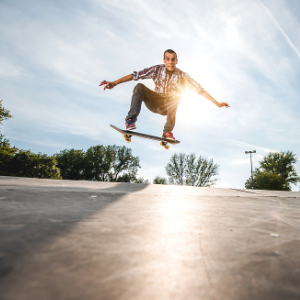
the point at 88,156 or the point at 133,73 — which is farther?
the point at 88,156

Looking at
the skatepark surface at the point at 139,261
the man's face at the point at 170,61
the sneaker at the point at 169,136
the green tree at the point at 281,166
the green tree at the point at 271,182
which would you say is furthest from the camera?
the green tree at the point at 281,166

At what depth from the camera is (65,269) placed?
37cm

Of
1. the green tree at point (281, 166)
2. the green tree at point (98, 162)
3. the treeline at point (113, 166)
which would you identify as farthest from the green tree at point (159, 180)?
the green tree at point (281, 166)

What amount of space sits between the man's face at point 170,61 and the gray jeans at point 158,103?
23.0 inches

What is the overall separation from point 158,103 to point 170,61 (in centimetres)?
82

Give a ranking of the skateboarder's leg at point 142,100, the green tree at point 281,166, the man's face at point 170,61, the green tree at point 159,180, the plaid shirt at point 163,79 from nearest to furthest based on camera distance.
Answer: the skateboarder's leg at point 142,100
the man's face at point 170,61
the plaid shirt at point 163,79
the green tree at point 281,166
the green tree at point 159,180

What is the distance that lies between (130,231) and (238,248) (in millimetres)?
309

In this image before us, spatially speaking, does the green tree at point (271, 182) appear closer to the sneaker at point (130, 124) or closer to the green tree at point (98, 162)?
the green tree at point (98, 162)

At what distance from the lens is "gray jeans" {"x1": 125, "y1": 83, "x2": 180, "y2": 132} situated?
3773 millimetres

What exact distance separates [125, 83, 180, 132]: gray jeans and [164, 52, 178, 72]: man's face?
1.92 feet

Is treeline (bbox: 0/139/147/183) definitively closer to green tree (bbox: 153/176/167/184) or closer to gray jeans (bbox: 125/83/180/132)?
green tree (bbox: 153/176/167/184)

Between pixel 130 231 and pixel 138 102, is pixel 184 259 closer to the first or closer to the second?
pixel 130 231

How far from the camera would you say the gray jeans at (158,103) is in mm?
3773

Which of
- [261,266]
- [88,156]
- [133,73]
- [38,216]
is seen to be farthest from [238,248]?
[88,156]
